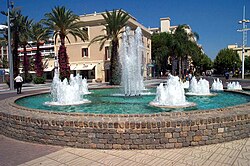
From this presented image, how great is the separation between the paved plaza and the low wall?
0.15 metres

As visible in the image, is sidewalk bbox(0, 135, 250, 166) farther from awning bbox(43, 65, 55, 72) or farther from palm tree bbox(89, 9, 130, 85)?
awning bbox(43, 65, 55, 72)

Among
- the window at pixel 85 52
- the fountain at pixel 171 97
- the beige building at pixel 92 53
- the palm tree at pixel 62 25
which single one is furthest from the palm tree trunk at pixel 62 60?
the fountain at pixel 171 97

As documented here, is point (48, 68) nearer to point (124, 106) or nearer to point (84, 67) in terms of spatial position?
point (84, 67)

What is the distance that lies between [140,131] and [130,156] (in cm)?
61

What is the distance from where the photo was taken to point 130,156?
462 cm

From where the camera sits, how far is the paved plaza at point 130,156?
14.0ft

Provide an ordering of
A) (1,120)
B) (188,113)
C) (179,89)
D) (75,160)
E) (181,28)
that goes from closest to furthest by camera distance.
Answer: (75,160), (188,113), (1,120), (179,89), (181,28)

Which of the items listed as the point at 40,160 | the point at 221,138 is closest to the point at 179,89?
the point at 221,138

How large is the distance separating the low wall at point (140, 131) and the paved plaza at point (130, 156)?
0.50 ft

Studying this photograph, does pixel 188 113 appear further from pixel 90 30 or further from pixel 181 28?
pixel 181 28

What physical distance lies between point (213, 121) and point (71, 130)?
324 cm

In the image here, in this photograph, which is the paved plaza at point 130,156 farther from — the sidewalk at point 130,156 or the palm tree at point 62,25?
the palm tree at point 62,25

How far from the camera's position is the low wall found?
496 centimetres

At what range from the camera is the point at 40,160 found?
4477mm
